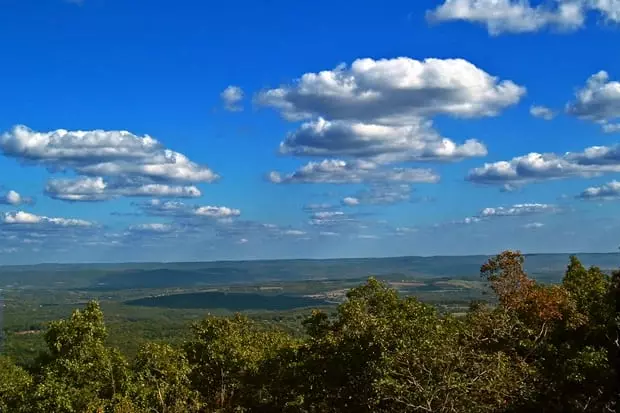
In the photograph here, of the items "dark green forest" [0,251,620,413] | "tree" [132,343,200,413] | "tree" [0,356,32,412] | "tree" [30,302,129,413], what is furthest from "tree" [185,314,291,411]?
"tree" [0,356,32,412]

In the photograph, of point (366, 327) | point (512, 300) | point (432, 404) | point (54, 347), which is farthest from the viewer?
point (512, 300)

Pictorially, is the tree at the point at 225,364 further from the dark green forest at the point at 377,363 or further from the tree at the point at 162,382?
the tree at the point at 162,382

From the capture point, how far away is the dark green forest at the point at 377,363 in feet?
78.9

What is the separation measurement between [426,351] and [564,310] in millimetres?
10261

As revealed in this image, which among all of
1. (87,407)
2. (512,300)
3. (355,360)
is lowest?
(87,407)

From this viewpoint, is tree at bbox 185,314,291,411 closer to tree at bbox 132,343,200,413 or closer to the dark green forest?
the dark green forest

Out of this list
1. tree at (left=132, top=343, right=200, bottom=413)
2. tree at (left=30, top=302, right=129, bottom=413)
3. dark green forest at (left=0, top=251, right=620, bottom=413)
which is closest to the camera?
dark green forest at (left=0, top=251, right=620, bottom=413)

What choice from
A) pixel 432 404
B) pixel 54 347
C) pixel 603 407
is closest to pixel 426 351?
pixel 432 404

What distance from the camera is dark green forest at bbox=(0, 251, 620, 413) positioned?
24.1m

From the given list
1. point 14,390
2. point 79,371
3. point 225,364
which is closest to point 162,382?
point 79,371

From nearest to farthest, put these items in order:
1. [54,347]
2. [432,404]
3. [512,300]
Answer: [432,404], [54,347], [512,300]

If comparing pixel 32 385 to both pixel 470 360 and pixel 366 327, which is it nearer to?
pixel 366 327

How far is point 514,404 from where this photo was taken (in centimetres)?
2489

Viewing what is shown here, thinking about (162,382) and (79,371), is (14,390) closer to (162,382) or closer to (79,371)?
(79,371)
